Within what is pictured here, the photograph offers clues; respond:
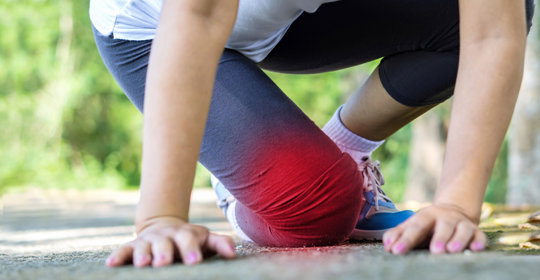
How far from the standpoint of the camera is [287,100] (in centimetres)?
138

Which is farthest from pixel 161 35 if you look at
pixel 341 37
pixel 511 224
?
pixel 511 224

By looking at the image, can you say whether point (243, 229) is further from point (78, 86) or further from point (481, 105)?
point (78, 86)

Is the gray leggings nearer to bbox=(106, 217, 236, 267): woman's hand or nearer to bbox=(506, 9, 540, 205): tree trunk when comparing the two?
bbox=(106, 217, 236, 267): woman's hand

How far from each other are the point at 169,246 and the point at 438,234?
0.38m

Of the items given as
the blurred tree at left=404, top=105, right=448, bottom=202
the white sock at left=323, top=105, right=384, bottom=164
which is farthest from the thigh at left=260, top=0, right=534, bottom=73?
the blurred tree at left=404, top=105, right=448, bottom=202

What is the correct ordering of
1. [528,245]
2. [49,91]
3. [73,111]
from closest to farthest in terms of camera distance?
[528,245], [49,91], [73,111]

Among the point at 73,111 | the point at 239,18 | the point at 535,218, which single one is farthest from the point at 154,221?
the point at 73,111

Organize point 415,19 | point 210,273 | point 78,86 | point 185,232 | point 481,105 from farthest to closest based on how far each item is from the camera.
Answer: point 78,86
point 415,19
point 481,105
point 185,232
point 210,273

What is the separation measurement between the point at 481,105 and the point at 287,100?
20.2 inches

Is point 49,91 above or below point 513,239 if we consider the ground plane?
below

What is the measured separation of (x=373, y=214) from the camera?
148cm

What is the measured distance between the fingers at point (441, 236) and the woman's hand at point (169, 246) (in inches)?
11.5

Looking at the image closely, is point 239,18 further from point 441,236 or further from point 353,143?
point 441,236

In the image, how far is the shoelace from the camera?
4.94ft
